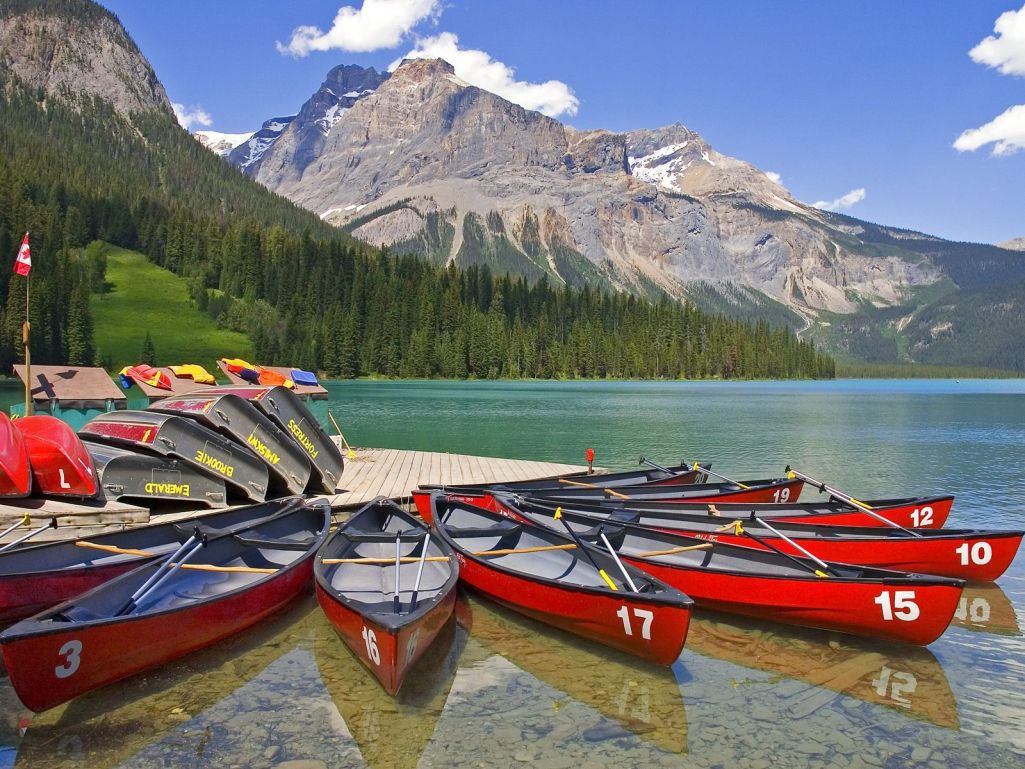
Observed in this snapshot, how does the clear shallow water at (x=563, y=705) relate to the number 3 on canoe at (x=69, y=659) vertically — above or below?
below

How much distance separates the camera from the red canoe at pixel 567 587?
935 centimetres

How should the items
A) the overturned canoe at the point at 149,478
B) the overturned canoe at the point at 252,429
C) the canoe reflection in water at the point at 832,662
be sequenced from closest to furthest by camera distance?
1. the canoe reflection in water at the point at 832,662
2. the overturned canoe at the point at 149,478
3. the overturned canoe at the point at 252,429

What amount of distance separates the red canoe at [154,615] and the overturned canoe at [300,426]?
15.1ft

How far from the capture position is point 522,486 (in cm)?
2009

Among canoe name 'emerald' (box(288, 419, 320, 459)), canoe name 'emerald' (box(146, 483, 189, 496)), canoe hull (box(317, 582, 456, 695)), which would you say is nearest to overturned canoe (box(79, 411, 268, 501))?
canoe name 'emerald' (box(146, 483, 189, 496))

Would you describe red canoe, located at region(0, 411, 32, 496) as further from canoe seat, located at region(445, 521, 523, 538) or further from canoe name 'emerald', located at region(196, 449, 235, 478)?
canoe seat, located at region(445, 521, 523, 538)

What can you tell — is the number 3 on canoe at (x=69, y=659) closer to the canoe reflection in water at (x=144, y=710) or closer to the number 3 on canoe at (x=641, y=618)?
the canoe reflection in water at (x=144, y=710)

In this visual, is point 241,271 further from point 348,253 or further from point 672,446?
point 672,446

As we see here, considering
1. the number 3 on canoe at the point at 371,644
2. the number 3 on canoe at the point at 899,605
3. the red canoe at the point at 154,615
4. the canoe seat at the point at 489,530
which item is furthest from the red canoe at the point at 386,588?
the number 3 on canoe at the point at 899,605

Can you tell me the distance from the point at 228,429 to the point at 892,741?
1445 cm

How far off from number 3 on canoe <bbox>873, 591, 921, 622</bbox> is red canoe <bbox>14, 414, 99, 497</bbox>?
49.5ft

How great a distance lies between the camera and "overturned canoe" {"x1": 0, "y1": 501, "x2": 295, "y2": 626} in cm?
990

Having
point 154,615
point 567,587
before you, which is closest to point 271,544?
point 154,615

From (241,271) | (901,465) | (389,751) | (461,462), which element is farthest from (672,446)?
(241,271)
